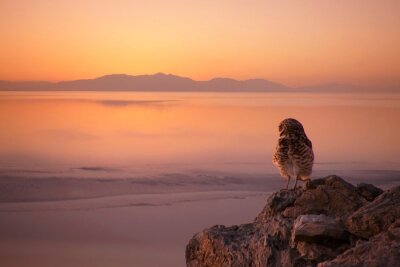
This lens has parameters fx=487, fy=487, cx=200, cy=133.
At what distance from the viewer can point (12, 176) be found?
42.8 feet

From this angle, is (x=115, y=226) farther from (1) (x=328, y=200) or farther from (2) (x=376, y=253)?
(2) (x=376, y=253)

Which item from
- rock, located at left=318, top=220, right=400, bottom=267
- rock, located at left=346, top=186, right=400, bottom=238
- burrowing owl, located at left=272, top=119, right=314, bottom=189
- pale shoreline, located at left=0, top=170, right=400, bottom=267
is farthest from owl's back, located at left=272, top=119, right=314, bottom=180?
pale shoreline, located at left=0, top=170, right=400, bottom=267

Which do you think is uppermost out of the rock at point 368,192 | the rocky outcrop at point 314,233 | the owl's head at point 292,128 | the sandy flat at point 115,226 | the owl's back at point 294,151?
the owl's head at point 292,128

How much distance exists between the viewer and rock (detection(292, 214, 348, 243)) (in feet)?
11.7

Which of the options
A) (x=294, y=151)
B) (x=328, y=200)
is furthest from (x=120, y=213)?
(x=328, y=200)

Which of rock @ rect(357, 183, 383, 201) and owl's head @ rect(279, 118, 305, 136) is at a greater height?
owl's head @ rect(279, 118, 305, 136)

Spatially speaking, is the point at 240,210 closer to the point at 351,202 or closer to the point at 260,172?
the point at 260,172

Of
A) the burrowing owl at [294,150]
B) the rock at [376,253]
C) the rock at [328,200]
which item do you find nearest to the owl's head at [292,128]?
the burrowing owl at [294,150]

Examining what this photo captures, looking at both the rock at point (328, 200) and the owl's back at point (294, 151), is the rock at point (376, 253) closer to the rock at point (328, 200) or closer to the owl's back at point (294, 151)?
the rock at point (328, 200)

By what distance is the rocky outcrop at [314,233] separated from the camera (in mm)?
3168

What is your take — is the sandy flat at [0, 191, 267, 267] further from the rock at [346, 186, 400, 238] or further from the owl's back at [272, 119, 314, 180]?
the rock at [346, 186, 400, 238]

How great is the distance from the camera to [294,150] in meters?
5.42

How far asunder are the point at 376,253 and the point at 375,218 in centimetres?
60

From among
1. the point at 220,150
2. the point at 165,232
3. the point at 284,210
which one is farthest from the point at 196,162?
the point at 284,210
